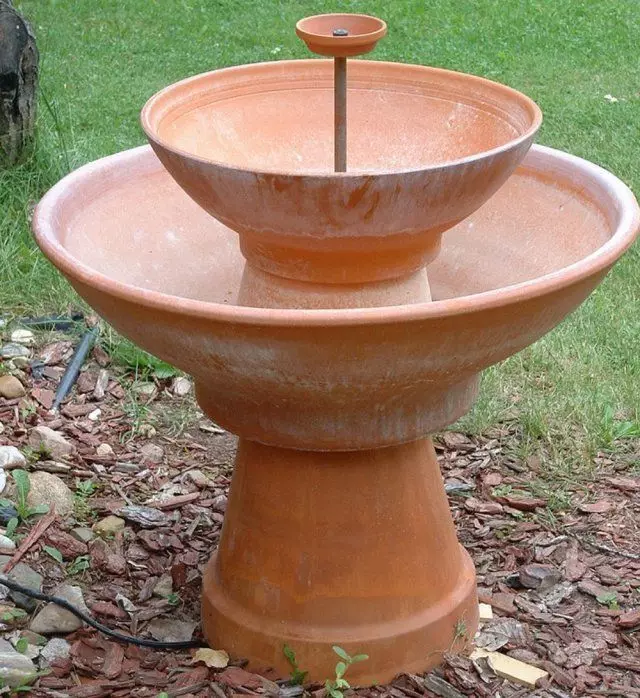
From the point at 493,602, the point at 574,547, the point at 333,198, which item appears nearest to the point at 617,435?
the point at 574,547

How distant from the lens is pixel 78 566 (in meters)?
2.85

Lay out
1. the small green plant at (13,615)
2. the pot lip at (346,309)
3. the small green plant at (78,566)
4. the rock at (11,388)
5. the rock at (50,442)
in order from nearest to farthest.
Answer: the pot lip at (346,309) < the small green plant at (13,615) < the small green plant at (78,566) < the rock at (50,442) < the rock at (11,388)

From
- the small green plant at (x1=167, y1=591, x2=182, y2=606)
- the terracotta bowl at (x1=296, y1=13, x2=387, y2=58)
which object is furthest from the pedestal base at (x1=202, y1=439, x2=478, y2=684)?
the terracotta bowl at (x1=296, y1=13, x2=387, y2=58)

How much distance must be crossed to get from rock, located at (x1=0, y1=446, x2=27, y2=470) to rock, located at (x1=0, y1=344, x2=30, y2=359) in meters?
0.58

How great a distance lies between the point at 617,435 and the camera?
3408 mm

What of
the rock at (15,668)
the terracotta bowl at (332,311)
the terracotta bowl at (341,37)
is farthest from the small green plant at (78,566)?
the terracotta bowl at (341,37)

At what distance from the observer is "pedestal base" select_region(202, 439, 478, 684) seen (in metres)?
2.36

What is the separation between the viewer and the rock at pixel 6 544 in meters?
2.87

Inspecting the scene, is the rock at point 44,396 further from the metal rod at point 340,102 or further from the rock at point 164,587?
the metal rod at point 340,102

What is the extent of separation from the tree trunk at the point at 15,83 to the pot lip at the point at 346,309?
2.27 meters

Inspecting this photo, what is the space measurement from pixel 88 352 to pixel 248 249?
5.59 ft

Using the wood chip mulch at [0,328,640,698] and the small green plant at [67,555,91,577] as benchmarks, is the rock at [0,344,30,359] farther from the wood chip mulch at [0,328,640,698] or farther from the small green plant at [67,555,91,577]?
the small green plant at [67,555,91,577]

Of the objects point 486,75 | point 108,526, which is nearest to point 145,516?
point 108,526

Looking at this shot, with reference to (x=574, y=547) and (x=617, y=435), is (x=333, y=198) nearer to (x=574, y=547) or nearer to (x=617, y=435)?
(x=574, y=547)
